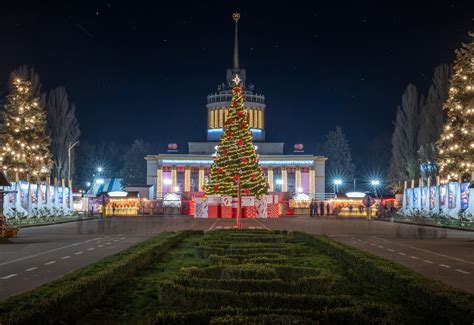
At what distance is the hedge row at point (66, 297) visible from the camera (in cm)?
762

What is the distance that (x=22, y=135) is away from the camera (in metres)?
54.3

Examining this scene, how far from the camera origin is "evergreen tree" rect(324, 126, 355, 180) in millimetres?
133625

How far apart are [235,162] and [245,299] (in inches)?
2123

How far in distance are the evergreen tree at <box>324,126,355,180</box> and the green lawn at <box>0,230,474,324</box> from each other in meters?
119

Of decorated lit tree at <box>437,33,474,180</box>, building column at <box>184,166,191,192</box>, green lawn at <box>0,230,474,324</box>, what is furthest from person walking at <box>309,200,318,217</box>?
green lawn at <box>0,230,474,324</box>

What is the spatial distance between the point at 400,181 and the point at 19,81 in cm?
4456

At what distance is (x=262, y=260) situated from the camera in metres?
14.9

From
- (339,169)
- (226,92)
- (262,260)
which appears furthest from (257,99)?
(262,260)

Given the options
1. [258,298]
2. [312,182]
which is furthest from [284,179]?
[258,298]

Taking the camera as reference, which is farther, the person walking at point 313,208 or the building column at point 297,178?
the building column at point 297,178

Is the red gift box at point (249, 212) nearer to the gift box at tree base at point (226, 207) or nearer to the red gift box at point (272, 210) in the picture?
the red gift box at point (272, 210)

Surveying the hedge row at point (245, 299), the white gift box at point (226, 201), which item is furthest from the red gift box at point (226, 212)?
the hedge row at point (245, 299)

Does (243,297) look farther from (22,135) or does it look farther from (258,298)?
(22,135)

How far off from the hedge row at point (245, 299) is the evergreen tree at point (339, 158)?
411 feet
